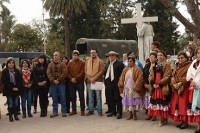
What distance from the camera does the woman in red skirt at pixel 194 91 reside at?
6.91 meters

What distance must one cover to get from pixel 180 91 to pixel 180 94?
0.29 feet

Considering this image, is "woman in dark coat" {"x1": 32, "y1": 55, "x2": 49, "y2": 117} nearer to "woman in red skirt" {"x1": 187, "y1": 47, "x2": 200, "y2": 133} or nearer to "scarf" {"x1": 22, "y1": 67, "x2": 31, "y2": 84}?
"scarf" {"x1": 22, "y1": 67, "x2": 31, "y2": 84}

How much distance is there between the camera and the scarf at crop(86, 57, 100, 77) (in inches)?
372

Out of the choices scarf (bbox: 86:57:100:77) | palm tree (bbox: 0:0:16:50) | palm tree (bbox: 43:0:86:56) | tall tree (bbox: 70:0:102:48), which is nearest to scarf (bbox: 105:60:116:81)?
scarf (bbox: 86:57:100:77)

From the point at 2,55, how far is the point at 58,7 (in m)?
15.8

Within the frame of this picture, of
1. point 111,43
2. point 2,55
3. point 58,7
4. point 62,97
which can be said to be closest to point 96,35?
point 58,7

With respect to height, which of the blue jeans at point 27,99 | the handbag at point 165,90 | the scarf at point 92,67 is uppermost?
the scarf at point 92,67

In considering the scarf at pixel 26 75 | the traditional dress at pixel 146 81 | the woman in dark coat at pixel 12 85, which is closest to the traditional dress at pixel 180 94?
the traditional dress at pixel 146 81

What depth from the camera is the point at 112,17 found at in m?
47.7

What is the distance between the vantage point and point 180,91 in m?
7.32

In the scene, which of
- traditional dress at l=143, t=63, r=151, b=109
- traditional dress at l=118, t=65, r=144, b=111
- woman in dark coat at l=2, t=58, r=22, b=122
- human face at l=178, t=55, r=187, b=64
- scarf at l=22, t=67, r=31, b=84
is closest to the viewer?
human face at l=178, t=55, r=187, b=64

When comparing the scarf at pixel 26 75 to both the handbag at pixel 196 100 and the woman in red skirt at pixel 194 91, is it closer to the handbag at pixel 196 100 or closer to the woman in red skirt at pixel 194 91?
the woman in red skirt at pixel 194 91

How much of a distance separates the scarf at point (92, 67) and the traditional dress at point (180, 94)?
2524 mm

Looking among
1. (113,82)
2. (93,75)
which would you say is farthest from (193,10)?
(93,75)
